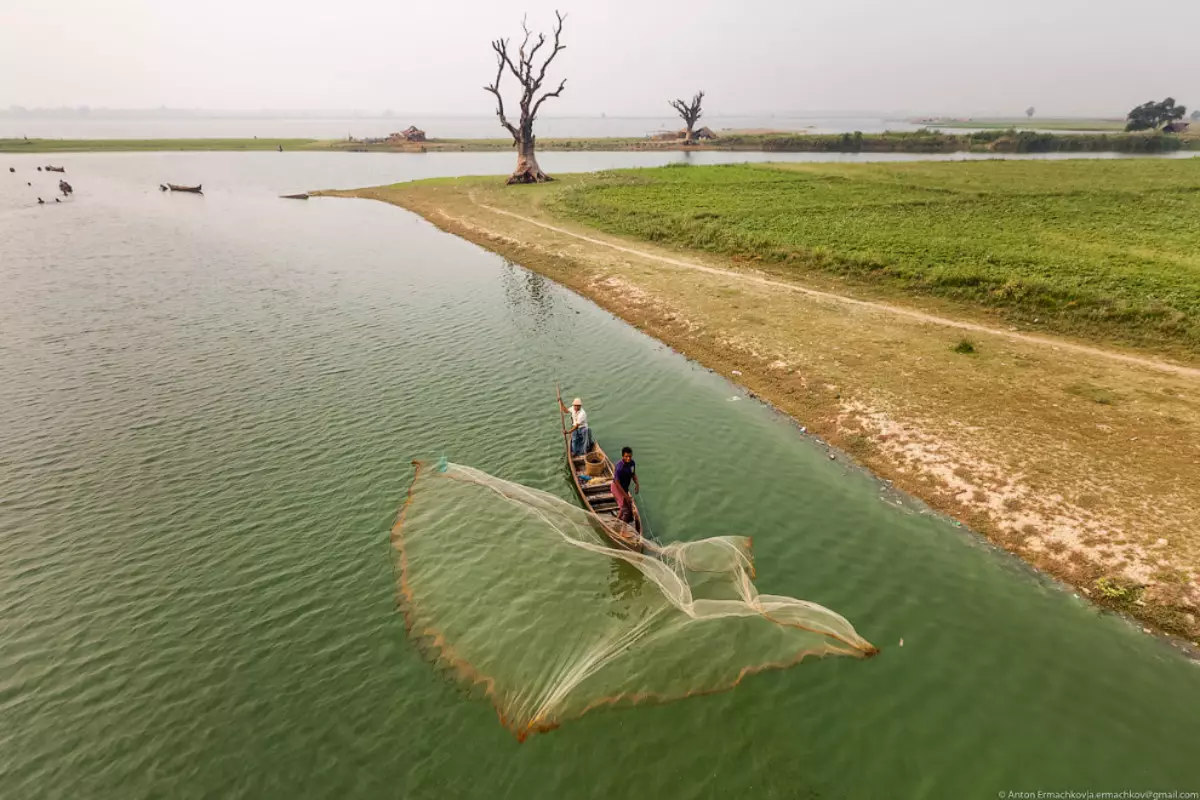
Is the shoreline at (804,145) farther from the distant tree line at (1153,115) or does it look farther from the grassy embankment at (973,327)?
the grassy embankment at (973,327)

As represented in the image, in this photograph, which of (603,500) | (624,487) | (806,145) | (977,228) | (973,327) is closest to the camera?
(624,487)

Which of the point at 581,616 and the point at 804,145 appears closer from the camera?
the point at 581,616

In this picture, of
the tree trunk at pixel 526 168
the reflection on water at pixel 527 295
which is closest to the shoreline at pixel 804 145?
the tree trunk at pixel 526 168

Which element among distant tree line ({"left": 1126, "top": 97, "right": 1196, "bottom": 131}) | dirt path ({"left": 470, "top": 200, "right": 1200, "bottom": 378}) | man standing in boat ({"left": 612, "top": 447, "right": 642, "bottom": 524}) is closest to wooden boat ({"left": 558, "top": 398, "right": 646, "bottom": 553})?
man standing in boat ({"left": 612, "top": 447, "right": 642, "bottom": 524})

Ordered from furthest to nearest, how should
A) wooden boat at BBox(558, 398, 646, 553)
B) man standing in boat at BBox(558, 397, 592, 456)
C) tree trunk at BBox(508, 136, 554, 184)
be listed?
tree trunk at BBox(508, 136, 554, 184), man standing in boat at BBox(558, 397, 592, 456), wooden boat at BBox(558, 398, 646, 553)

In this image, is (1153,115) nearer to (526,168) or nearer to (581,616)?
(526,168)

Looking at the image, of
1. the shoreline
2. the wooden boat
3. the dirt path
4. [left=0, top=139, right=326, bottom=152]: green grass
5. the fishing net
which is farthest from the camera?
[left=0, top=139, right=326, bottom=152]: green grass

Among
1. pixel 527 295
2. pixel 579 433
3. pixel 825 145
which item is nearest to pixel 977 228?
pixel 527 295

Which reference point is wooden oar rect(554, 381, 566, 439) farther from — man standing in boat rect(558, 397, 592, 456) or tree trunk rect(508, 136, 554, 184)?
tree trunk rect(508, 136, 554, 184)
